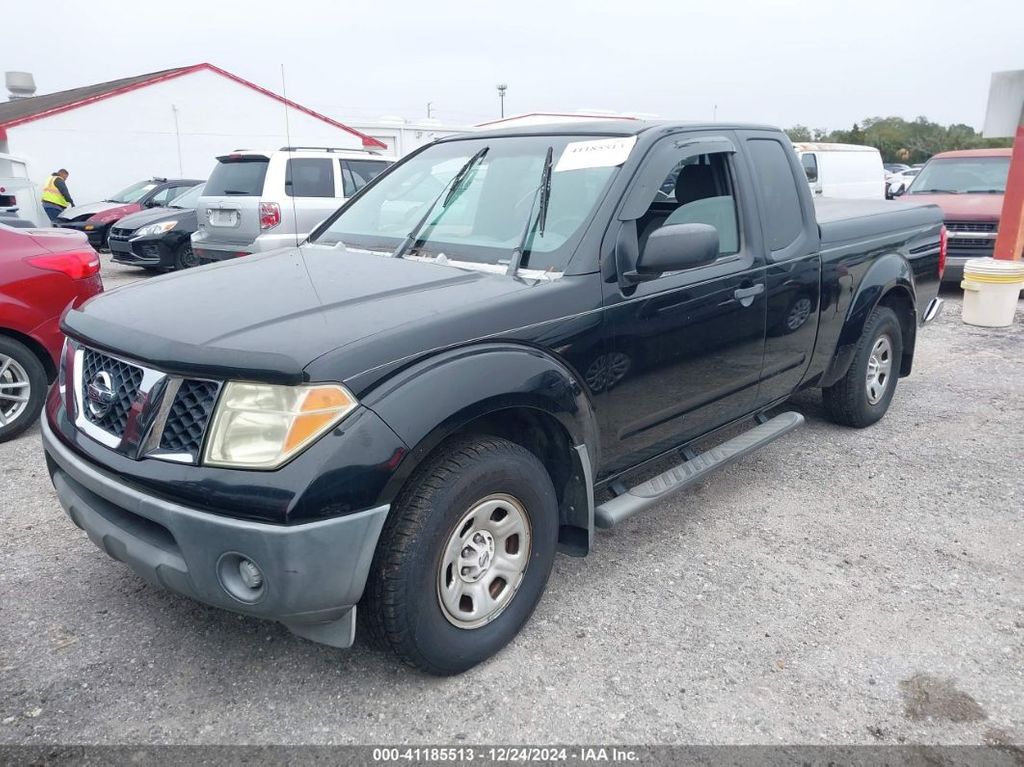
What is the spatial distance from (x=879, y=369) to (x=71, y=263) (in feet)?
17.4

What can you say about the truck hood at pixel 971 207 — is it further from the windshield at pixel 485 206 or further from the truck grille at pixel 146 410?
the truck grille at pixel 146 410

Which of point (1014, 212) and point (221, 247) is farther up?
point (1014, 212)

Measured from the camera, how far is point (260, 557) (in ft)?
7.36

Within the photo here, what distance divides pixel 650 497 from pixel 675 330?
2.32 feet

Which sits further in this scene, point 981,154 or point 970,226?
point 981,154

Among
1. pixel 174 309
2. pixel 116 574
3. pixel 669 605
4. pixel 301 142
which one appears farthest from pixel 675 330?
pixel 301 142

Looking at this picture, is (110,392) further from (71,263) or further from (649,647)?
(71,263)

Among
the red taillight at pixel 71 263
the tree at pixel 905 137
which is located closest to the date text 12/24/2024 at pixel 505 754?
the red taillight at pixel 71 263

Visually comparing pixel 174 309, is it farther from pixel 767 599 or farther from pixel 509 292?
pixel 767 599

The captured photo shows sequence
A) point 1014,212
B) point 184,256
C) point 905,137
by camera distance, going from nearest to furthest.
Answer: point 1014,212 < point 184,256 < point 905,137

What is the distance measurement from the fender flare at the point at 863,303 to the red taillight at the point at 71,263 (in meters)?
4.72

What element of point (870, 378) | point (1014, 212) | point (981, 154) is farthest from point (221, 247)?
point (981, 154)

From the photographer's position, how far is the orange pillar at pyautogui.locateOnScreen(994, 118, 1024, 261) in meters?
8.91

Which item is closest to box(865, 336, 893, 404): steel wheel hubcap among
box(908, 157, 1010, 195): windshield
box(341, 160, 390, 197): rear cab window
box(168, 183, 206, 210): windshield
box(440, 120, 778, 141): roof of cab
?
box(440, 120, 778, 141): roof of cab
